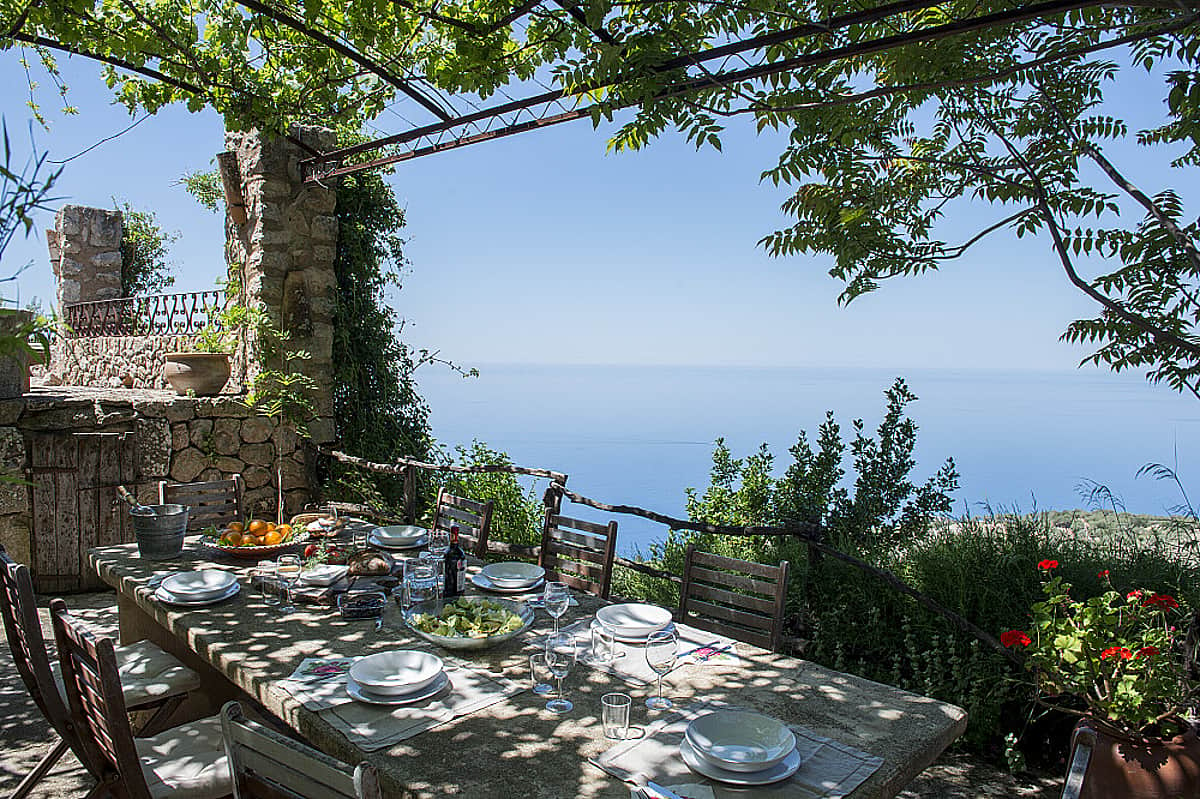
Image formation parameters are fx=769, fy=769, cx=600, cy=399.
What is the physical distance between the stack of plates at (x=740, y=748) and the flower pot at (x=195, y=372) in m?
5.18

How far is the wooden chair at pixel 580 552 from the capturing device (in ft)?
10.3

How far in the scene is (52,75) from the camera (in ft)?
16.9

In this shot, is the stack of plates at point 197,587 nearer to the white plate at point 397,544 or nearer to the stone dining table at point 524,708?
the stone dining table at point 524,708

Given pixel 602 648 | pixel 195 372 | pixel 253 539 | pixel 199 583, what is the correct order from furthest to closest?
pixel 195 372 → pixel 253 539 → pixel 199 583 → pixel 602 648

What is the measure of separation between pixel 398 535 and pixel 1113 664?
265cm

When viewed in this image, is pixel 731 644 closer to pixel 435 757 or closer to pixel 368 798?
pixel 435 757

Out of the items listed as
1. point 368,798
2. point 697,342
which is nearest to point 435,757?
point 368,798

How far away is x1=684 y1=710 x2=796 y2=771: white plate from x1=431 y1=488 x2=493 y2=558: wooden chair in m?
2.05

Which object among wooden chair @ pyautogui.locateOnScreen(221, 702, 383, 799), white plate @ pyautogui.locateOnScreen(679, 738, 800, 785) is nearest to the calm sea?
white plate @ pyautogui.locateOnScreen(679, 738, 800, 785)

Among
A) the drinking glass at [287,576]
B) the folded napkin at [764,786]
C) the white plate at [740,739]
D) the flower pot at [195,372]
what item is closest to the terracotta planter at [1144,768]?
the folded napkin at [764,786]

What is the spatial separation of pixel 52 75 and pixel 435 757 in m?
5.68

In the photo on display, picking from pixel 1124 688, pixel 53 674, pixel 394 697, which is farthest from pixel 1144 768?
pixel 53 674

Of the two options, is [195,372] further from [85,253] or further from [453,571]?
[85,253]

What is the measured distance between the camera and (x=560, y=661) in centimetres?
188
